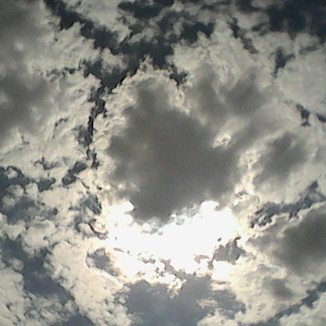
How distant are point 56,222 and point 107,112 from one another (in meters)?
5.75

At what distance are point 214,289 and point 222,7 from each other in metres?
13.0

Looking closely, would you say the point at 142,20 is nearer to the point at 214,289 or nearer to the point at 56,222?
the point at 56,222

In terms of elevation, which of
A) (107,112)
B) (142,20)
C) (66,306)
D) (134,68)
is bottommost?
(66,306)

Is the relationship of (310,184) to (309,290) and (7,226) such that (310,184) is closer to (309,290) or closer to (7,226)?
(309,290)

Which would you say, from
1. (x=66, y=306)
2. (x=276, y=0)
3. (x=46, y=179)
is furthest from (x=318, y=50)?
(x=66, y=306)

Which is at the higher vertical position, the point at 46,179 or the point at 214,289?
the point at 46,179

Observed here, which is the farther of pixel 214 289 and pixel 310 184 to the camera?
pixel 214 289

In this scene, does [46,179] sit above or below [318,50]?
below

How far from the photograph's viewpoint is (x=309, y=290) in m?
15.4

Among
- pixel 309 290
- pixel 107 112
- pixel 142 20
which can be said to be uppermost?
pixel 142 20

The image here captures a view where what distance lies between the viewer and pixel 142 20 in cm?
908

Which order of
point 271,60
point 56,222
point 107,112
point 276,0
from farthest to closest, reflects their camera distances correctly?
point 56,222 < point 107,112 < point 271,60 < point 276,0

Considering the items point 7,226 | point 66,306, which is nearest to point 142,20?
point 7,226

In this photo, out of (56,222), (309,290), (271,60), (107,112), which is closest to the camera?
(271,60)
